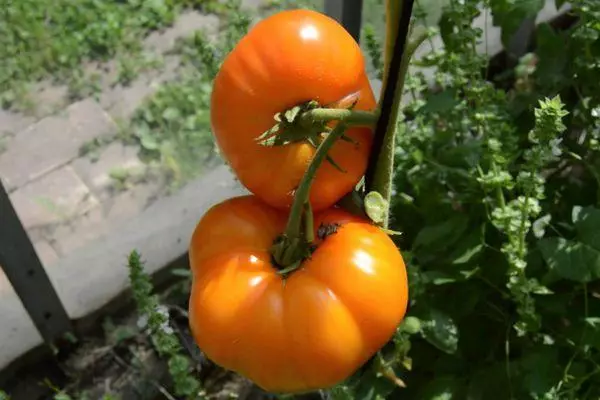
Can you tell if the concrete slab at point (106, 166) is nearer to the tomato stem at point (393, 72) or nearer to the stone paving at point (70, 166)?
the stone paving at point (70, 166)

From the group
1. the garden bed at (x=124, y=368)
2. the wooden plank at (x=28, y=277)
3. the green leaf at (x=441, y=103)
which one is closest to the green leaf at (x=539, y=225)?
the green leaf at (x=441, y=103)

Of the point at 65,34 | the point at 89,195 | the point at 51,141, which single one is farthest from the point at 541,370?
the point at 65,34

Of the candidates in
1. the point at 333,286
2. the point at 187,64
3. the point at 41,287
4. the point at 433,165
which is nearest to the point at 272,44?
the point at 333,286

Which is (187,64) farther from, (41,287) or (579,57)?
(579,57)

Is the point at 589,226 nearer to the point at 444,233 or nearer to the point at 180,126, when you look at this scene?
the point at 444,233

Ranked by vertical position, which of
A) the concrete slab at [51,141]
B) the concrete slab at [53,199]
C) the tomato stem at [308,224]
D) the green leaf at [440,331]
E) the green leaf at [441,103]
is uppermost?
the tomato stem at [308,224]

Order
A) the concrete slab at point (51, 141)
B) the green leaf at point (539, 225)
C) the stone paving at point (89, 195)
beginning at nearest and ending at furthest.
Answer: the green leaf at point (539, 225), the stone paving at point (89, 195), the concrete slab at point (51, 141)
